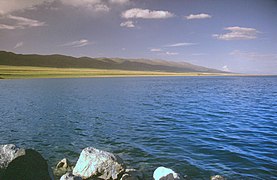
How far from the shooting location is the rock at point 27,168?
11.8 metres

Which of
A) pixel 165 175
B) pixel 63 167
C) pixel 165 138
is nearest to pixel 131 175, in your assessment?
pixel 165 175

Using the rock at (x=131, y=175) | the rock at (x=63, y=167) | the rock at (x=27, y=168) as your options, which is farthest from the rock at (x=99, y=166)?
the rock at (x=27, y=168)

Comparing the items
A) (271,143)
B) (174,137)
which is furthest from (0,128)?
(271,143)

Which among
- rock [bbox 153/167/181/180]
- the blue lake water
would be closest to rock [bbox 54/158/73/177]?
the blue lake water

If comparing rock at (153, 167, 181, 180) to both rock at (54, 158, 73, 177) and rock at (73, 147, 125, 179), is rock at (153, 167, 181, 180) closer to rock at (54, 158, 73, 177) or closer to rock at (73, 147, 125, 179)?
rock at (73, 147, 125, 179)

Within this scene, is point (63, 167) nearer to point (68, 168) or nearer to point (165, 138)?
point (68, 168)

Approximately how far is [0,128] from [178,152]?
20.2m

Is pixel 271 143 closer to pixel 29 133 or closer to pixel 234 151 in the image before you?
pixel 234 151

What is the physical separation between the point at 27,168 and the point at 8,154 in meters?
1.63

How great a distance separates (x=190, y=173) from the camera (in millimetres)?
15281

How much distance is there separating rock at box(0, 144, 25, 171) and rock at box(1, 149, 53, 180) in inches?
13.5

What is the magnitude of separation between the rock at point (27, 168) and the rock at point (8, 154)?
344 mm

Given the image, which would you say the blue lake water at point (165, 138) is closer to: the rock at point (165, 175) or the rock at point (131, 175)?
the rock at point (131, 175)

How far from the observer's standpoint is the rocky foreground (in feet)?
39.1
